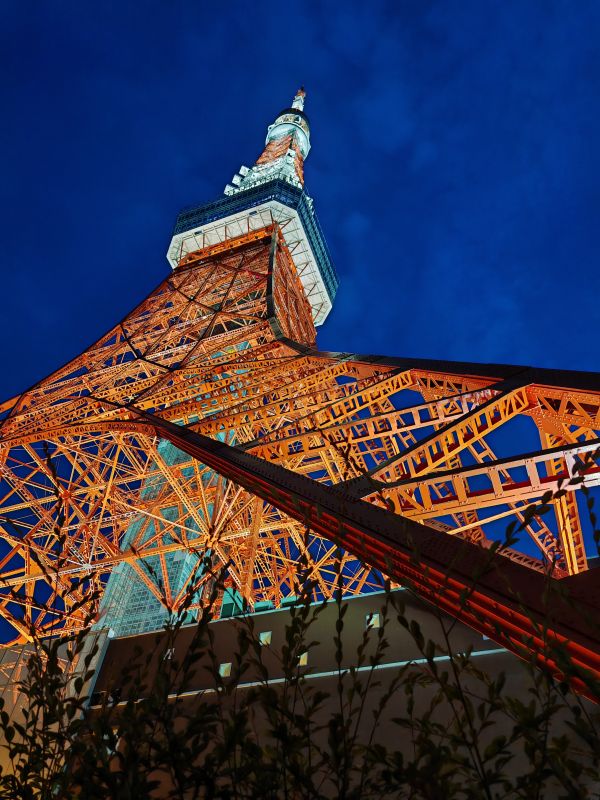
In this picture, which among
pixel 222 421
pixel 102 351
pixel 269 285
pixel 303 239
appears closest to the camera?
pixel 222 421

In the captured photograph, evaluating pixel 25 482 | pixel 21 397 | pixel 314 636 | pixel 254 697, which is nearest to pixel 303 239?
pixel 21 397

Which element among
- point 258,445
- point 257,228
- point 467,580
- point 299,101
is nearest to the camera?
point 467,580

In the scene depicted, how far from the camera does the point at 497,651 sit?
6367mm

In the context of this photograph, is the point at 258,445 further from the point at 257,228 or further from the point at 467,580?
the point at 257,228

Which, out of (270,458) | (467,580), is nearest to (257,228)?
(270,458)

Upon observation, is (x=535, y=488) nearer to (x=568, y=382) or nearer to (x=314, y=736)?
(x=568, y=382)

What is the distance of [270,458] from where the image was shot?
27.7ft

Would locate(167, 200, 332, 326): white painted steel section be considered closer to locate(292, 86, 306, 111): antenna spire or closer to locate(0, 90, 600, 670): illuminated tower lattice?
locate(0, 90, 600, 670): illuminated tower lattice

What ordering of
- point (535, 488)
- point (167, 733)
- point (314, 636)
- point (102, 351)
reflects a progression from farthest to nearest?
point (102, 351), point (314, 636), point (535, 488), point (167, 733)

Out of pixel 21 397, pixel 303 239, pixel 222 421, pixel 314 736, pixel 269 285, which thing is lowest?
pixel 314 736

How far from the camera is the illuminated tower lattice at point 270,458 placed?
3904 mm

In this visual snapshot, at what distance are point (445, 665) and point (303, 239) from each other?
26.8 m

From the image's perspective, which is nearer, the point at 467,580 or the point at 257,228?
the point at 467,580

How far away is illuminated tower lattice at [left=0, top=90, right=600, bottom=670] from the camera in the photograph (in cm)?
390
